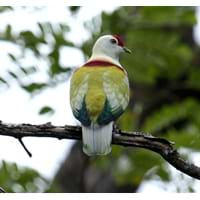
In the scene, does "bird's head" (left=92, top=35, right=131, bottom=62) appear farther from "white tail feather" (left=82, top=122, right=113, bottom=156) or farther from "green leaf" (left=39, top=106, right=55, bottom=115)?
"green leaf" (left=39, top=106, right=55, bottom=115)

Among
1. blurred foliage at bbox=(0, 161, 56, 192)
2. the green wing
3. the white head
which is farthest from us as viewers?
blurred foliage at bbox=(0, 161, 56, 192)

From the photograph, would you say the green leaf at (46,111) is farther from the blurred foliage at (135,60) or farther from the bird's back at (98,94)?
the bird's back at (98,94)

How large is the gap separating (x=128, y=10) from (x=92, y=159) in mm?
1087

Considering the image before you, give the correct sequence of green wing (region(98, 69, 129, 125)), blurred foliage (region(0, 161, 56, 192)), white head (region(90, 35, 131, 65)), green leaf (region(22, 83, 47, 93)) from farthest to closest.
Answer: blurred foliage (region(0, 161, 56, 192))
green leaf (region(22, 83, 47, 93))
white head (region(90, 35, 131, 65))
green wing (region(98, 69, 129, 125))

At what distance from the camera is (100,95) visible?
369cm

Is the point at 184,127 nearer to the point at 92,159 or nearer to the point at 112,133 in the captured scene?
the point at 92,159

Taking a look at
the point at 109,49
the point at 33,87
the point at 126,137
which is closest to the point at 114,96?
the point at 126,137

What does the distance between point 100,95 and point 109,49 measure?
1.22ft

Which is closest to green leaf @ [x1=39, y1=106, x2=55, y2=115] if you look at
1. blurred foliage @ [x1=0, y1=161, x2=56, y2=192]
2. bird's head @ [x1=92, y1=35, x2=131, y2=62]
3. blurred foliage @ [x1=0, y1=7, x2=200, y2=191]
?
blurred foliage @ [x1=0, y1=7, x2=200, y2=191]

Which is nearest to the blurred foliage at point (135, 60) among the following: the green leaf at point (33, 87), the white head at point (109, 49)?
the green leaf at point (33, 87)

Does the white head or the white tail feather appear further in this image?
the white head

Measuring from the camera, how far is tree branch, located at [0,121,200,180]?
3.59 m

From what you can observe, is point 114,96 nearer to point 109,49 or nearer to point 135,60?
point 109,49

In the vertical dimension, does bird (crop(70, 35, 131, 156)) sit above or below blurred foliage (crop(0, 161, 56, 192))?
above
